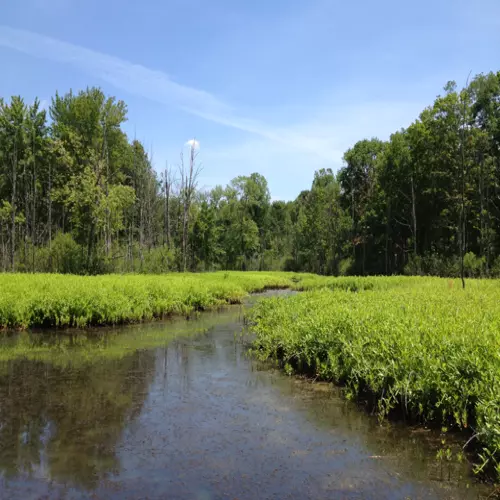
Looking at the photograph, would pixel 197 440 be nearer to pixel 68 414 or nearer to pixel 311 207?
pixel 68 414

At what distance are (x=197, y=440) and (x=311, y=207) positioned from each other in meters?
50.2

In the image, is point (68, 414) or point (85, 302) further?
point (85, 302)

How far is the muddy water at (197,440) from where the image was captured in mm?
4398

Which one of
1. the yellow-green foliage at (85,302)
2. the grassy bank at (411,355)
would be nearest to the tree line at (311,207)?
the yellow-green foliage at (85,302)

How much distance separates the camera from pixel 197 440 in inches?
218

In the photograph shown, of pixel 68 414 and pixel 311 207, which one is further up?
pixel 311 207

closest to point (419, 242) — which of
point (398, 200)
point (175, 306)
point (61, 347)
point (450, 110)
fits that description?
point (398, 200)

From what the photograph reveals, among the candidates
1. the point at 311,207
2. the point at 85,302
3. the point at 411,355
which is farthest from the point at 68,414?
the point at 311,207

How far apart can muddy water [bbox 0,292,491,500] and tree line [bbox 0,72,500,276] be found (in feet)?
59.4

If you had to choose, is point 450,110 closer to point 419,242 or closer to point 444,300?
point 419,242

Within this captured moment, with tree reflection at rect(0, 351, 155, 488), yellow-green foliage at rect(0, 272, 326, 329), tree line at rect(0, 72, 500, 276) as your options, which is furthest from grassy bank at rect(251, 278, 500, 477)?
tree line at rect(0, 72, 500, 276)

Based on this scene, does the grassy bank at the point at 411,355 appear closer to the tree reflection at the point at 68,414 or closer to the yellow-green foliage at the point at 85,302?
the tree reflection at the point at 68,414

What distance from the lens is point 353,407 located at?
22.0 ft

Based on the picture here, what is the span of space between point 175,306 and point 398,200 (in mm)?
31249
